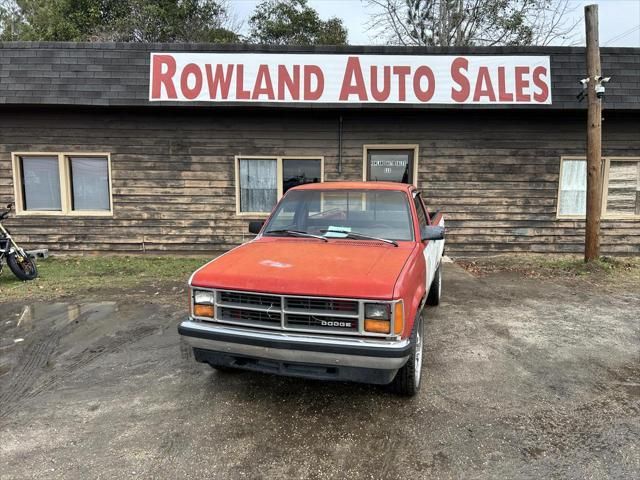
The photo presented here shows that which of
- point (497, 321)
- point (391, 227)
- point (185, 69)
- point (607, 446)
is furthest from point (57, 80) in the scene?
point (607, 446)

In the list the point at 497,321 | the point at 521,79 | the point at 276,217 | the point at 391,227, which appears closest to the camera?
the point at 391,227

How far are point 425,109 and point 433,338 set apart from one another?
5107 millimetres

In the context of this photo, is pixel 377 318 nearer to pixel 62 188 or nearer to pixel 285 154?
pixel 285 154

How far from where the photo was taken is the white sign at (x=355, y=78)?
316 inches

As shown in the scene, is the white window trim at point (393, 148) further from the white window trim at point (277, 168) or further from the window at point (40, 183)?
the window at point (40, 183)

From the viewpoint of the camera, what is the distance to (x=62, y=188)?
884cm

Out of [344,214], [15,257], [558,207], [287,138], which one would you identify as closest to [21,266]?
[15,257]

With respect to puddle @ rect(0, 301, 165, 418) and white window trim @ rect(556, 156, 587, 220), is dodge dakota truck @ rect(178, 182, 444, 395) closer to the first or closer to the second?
puddle @ rect(0, 301, 165, 418)

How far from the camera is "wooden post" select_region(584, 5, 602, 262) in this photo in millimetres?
7402

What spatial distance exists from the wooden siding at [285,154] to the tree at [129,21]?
1468 cm

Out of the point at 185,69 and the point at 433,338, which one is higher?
the point at 185,69

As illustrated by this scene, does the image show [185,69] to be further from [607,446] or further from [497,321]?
[607,446]

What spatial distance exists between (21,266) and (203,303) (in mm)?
5531

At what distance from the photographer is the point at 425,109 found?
8211 mm
